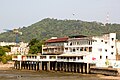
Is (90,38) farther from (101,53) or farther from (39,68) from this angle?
→ (39,68)

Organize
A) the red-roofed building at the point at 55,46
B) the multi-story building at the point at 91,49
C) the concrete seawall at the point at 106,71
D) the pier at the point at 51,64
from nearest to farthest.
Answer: the concrete seawall at the point at 106,71 < the multi-story building at the point at 91,49 < the pier at the point at 51,64 < the red-roofed building at the point at 55,46

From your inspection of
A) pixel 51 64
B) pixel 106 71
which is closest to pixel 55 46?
pixel 51 64

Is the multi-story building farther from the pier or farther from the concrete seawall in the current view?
the concrete seawall

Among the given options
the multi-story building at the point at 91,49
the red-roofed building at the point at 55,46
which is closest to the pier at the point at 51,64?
the multi-story building at the point at 91,49

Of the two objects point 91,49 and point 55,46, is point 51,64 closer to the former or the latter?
point 55,46

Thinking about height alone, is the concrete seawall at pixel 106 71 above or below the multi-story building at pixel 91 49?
below

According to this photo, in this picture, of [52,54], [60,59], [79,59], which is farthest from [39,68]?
[79,59]

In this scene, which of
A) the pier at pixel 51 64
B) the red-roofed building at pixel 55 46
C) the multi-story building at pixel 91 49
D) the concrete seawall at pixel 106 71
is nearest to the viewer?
the concrete seawall at pixel 106 71

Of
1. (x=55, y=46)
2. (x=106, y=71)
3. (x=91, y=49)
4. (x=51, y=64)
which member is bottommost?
(x=106, y=71)

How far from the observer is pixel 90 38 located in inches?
3364

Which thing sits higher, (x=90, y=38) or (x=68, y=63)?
(x=90, y=38)

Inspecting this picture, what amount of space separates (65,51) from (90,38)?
1217cm

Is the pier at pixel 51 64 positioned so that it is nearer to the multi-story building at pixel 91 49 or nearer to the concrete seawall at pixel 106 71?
the multi-story building at pixel 91 49

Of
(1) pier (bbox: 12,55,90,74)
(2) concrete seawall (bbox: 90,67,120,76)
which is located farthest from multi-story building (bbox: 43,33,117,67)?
(2) concrete seawall (bbox: 90,67,120,76)
